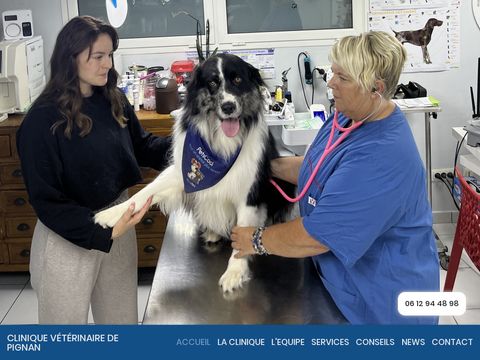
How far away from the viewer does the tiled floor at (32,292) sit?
2.36m

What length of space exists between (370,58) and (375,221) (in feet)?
1.10

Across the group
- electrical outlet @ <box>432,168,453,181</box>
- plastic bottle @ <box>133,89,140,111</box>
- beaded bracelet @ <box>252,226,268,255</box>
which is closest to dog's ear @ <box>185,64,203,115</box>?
beaded bracelet @ <box>252,226,268,255</box>

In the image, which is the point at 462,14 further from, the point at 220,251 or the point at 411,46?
the point at 220,251

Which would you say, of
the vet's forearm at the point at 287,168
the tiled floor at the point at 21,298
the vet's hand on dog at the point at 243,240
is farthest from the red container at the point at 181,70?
the vet's hand on dog at the point at 243,240

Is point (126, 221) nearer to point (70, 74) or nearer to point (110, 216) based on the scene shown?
point (110, 216)

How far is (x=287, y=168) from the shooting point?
1851 mm

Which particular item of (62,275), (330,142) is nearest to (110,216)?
(62,275)

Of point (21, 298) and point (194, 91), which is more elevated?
point (194, 91)

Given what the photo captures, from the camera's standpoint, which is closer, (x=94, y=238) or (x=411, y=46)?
(x=94, y=238)

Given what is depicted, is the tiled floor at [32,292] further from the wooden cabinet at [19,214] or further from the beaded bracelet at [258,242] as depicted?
the beaded bracelet at [258,242]

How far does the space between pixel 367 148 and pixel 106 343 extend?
0.65m

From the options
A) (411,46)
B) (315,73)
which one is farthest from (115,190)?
(411,46)

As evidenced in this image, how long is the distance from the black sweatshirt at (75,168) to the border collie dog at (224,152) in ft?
0.22

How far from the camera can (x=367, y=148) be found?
1330 mm
